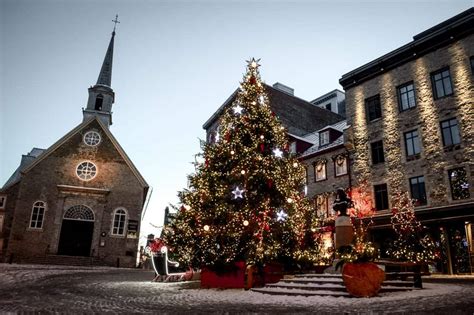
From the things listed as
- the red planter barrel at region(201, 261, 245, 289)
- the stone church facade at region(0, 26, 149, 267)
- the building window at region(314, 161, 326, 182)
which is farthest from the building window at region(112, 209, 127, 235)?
the red planter barrel at region(201, 261, 245, 289)

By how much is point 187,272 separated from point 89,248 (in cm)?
1539

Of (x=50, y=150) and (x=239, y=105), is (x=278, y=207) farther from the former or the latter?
(x=50, y=150)

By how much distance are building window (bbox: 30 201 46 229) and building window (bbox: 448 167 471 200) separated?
2893 centimetres

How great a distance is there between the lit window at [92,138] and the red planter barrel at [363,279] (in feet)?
88.3

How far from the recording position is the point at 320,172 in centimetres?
2631

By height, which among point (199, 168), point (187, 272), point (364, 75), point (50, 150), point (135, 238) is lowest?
point (187, 272)

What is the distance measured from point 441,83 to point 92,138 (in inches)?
1073

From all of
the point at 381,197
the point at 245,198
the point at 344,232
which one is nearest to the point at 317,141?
the point at 381,197

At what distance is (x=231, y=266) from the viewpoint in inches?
470

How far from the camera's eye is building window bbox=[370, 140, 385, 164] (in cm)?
2255

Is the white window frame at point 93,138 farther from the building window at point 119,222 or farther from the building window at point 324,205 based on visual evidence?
the building window at point 324,205

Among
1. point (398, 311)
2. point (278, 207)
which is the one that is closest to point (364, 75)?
point (278, 207)

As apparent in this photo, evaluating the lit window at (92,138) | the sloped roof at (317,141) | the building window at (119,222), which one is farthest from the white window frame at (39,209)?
the sloped roof at (317,141)

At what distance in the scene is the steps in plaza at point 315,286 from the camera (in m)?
9.62
